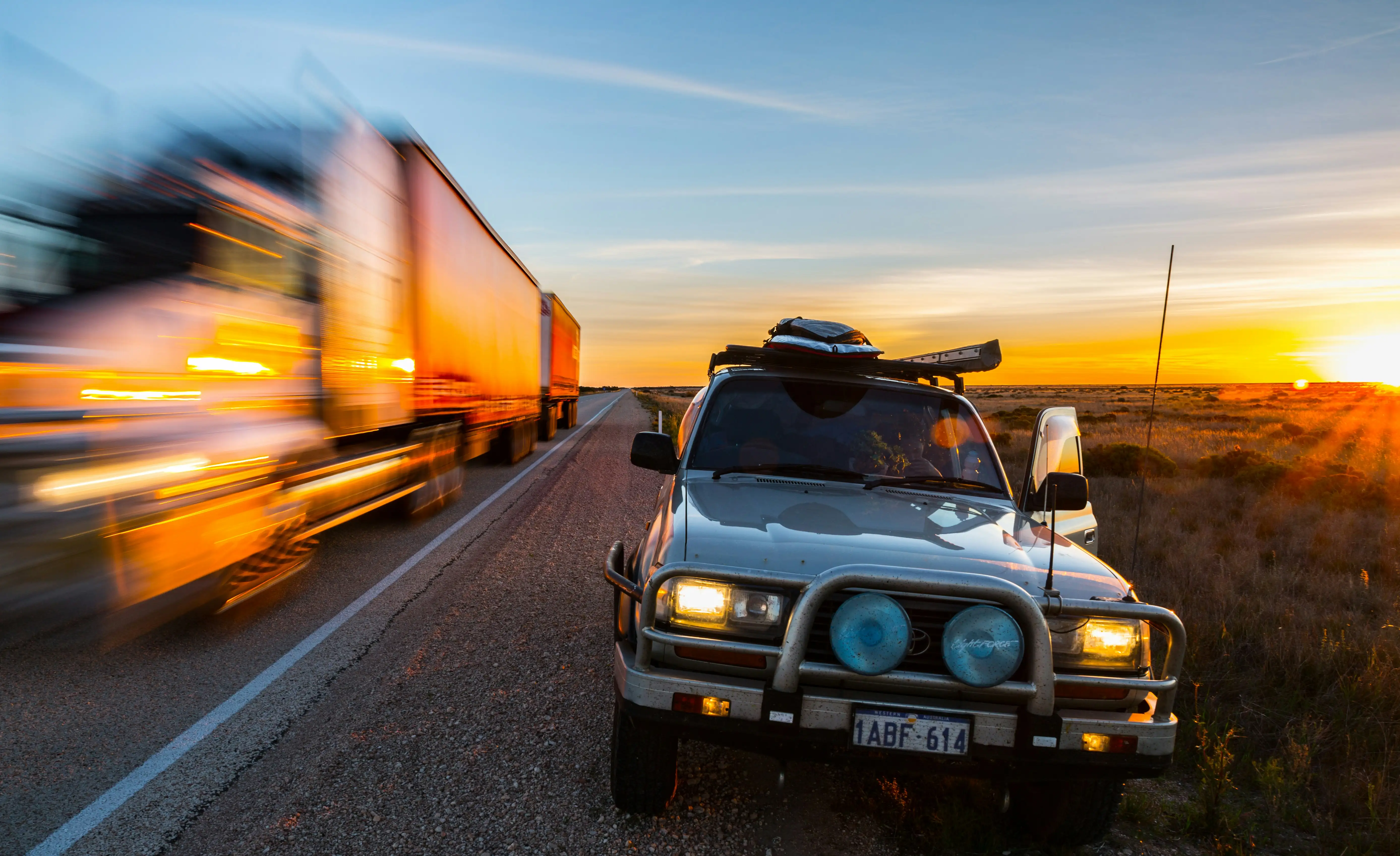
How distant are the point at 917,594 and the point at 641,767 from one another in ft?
4.03

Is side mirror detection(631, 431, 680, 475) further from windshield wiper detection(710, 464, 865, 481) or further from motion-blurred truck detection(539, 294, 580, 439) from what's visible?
motion-blurred truck detection(539, 294, 580, 439)

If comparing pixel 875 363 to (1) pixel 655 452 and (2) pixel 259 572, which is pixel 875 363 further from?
(2) pixel 259 572

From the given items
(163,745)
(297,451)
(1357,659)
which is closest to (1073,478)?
(1357,659)

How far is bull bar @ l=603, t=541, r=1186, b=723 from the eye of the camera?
2.40 m

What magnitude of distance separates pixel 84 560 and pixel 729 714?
3245mm

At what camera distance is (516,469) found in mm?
14078

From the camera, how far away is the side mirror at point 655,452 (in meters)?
3.90

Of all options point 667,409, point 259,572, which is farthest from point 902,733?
point 667,409

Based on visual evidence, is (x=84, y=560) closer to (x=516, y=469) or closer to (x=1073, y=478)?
(x=1073, y=478)

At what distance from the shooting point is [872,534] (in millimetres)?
2904

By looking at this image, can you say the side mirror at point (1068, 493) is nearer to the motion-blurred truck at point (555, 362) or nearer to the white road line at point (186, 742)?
the white road line at point (186, 742)

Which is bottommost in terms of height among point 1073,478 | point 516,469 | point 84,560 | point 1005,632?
point 516,469

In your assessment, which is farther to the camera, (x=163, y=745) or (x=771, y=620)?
(x=163, y=745)

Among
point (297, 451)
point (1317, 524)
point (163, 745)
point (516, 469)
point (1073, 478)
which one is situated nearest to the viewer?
point (163, 745)
